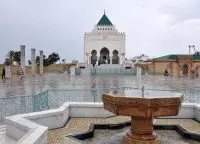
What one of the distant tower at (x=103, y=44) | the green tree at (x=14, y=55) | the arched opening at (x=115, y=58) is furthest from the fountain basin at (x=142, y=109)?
the arched opening at (x=115, y=58)

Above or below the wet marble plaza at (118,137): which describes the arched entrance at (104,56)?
above

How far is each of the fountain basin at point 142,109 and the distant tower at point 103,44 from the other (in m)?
63.3

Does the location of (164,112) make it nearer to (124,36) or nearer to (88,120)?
(88,120)

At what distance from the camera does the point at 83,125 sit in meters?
8.66

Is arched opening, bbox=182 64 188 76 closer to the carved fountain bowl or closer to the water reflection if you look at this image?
the water reflection

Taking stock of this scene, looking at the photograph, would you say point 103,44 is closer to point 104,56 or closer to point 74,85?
point 104,56

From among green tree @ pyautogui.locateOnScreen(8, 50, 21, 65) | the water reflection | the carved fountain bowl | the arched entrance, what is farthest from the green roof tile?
the carved fountain bowl

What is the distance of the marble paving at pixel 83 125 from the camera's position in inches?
286

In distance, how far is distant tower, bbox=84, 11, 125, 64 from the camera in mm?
70750

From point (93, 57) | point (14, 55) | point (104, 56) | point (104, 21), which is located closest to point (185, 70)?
point (104, 56)

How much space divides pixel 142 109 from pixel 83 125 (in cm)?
257

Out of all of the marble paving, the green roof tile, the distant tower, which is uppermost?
the green roof tile

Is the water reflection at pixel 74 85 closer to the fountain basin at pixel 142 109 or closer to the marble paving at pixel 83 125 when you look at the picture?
the marble paving at pixel 83 125

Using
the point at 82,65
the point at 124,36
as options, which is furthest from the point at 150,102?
the point at 124,36
